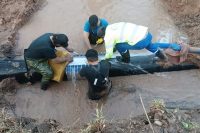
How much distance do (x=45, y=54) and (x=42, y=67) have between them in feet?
1.24

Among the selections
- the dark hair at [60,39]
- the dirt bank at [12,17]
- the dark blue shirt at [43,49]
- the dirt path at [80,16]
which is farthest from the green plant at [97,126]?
the dirt bank at [12,17]

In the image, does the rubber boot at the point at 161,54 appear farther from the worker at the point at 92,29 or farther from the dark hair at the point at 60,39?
the dark hair at the point at 60,39

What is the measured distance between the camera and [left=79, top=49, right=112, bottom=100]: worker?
7076mm

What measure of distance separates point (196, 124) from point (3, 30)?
17.8 ft

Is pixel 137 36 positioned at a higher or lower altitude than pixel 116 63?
higher

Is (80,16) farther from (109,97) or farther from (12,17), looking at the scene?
(109,97)

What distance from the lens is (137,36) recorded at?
25.1ft

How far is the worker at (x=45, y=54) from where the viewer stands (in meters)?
7.51

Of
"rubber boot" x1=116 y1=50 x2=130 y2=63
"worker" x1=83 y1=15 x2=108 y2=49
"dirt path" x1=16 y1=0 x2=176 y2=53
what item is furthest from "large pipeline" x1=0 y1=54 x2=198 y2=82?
"dirt path" x1=16 y1=0 x2=176 y2=53

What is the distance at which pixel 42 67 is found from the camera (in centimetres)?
789

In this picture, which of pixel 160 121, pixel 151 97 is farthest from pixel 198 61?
pixel 160 121

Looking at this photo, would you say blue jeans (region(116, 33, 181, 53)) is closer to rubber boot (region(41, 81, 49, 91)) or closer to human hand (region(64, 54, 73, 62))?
human hand (region(64, 54, 73, 62))

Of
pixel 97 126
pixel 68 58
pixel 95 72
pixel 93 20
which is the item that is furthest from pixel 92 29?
pixel 97 126

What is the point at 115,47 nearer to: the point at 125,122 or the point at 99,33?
the point at 99,33
